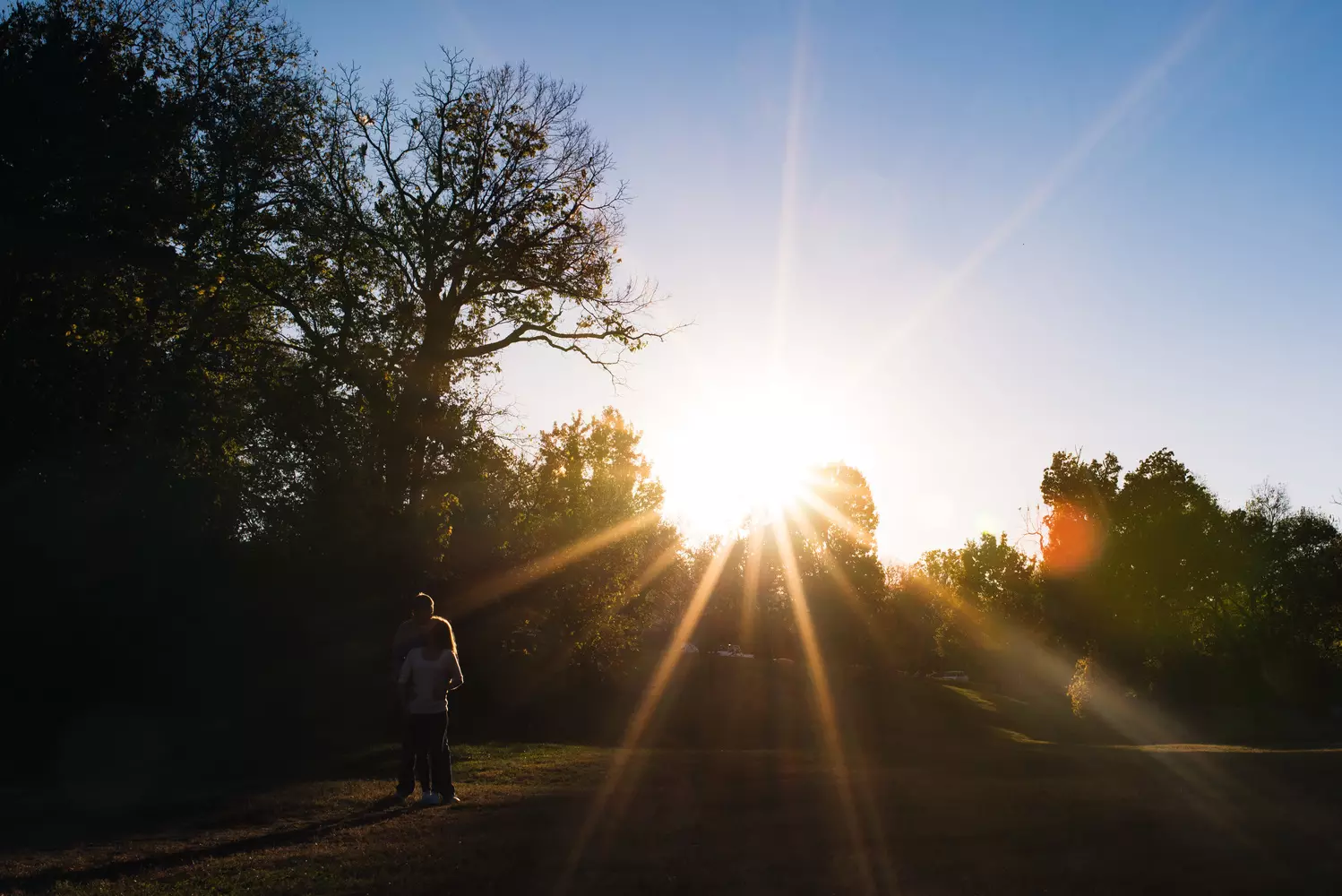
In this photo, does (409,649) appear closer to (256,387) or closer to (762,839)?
(762,839)

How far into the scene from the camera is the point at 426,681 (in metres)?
10.4

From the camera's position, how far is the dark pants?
10.5 meters

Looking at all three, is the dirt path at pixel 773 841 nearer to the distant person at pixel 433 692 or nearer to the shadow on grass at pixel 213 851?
the shadow on grass at pixel 213 851

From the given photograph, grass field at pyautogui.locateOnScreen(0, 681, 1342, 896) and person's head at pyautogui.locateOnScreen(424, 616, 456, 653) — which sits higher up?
person's head at pyautogui.locateOnScreen(424, 616, 456, 653)

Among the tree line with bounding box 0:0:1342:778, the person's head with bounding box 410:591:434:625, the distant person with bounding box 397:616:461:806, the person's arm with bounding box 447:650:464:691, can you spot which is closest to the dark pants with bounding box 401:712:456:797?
the distant person with bounding box 397:616:461:806

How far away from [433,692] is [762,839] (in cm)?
422

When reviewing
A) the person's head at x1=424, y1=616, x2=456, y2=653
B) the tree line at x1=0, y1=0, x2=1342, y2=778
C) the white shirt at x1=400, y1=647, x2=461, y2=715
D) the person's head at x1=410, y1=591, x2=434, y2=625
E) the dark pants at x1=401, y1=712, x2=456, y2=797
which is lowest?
the dark pants at x1=401, y1=712, x2=456, y2=797

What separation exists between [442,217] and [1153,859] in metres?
22.7

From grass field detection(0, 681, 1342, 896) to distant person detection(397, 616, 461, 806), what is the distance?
422 mm

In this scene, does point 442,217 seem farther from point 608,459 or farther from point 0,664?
point 608,459

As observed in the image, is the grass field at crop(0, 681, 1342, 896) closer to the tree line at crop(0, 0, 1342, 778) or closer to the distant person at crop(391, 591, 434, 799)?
the distant person at crop(391, 591, 434, 799)

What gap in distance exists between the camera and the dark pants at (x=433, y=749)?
10469 millimetres

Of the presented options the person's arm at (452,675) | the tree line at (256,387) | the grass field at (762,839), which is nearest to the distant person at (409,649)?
the grass field at (762,839)

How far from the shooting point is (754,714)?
37.2m
